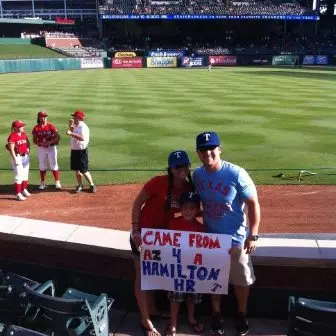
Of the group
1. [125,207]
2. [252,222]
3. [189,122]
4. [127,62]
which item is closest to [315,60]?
[127,62]

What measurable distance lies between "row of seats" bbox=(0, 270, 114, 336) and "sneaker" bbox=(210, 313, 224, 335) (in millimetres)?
929

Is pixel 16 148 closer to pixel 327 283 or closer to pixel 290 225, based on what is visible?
pixel 290 225

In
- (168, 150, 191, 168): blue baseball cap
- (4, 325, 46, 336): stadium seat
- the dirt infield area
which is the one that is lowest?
the dirt infield area

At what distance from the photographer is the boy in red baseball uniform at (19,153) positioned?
9656 millimetres

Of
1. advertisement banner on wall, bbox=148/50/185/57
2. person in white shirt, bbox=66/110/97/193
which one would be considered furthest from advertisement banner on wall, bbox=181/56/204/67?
person in white shirt, bbox=66/110/97/193

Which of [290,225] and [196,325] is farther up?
[196,325]

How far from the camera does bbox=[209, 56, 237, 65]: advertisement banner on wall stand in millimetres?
62688

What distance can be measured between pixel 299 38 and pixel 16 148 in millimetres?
71612

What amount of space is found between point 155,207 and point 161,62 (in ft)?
190

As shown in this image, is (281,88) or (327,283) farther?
(281,88)

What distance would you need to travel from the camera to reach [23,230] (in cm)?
479

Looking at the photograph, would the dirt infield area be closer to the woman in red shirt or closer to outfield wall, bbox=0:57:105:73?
the woman in red shirt

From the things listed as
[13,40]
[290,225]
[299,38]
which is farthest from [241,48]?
[290,225]

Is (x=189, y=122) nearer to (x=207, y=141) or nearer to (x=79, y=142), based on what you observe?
(x=79, y=142)
